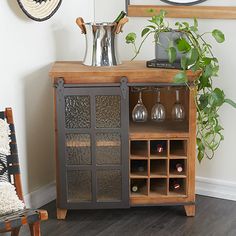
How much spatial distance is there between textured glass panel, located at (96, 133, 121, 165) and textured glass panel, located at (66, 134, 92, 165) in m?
0.06

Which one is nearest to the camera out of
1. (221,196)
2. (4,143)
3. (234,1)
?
(4,143)

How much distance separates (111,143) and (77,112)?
26 cm

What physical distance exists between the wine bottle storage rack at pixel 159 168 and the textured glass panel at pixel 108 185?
0.09m

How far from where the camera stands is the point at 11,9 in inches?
116

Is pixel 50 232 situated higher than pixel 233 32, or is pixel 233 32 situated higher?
pixel 233 32

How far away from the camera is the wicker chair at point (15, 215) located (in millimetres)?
2258

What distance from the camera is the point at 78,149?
300 cm

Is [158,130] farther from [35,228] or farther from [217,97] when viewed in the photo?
[35,228]

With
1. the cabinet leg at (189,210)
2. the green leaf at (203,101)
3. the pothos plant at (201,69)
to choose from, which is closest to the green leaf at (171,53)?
the pothos plant at (201,69)

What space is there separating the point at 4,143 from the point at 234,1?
5.23 feet

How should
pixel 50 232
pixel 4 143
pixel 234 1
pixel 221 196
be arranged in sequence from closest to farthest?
pixel 4 143 → pixel 50 232 → pixel 234 1 → pixel 221 196

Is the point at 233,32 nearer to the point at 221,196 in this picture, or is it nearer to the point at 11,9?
the point at 221,196

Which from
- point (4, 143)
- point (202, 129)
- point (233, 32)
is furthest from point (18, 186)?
point (233, 32)

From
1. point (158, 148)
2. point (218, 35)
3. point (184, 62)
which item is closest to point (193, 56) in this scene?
point (184, 62)
